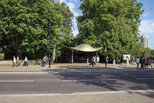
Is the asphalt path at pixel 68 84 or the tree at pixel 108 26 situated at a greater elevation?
the tree at pixel 108 26

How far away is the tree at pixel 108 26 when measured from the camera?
56.3 meters

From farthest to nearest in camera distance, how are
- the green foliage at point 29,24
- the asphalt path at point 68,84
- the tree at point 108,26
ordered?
the tree at point 108,26, the green foliage at point 29,24, the asphalt path at point 68,84

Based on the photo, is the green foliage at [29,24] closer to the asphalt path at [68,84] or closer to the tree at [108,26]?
the tree at [108,26]

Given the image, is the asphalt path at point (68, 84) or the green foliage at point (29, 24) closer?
the asphalt path at point (68, 84)

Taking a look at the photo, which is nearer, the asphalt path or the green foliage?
the asphalt path

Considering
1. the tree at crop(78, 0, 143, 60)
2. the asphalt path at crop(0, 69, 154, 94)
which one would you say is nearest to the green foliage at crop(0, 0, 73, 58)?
the tree at crop(78, 0, 143, 60)

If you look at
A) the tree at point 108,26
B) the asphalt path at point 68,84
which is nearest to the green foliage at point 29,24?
the tree at point 108,26

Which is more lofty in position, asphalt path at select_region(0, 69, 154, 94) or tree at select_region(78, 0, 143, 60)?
tree at select_region(78, 0, 143, 60)

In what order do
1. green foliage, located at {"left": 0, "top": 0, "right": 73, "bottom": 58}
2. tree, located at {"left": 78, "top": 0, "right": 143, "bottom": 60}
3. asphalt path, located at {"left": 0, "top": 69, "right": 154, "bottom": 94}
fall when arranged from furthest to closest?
tree, located at {"left": 78, "top": 0, "right": 143, "bottom": 60} < green foliage, located at {"left": 0, "top": 0, "right": 73, "bottom": 58} < asphalt path, located at {"left": 0, "top": 69, "right": 154, "bottom": 94}

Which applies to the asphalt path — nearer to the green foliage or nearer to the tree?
the green foliage

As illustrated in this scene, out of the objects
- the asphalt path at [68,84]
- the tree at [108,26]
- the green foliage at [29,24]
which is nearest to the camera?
the asphalt path at [68,84]

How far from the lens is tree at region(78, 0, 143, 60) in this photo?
56.3 meters

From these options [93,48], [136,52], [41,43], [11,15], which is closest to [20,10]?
[11,15]

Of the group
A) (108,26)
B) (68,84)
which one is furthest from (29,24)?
(68,84)
